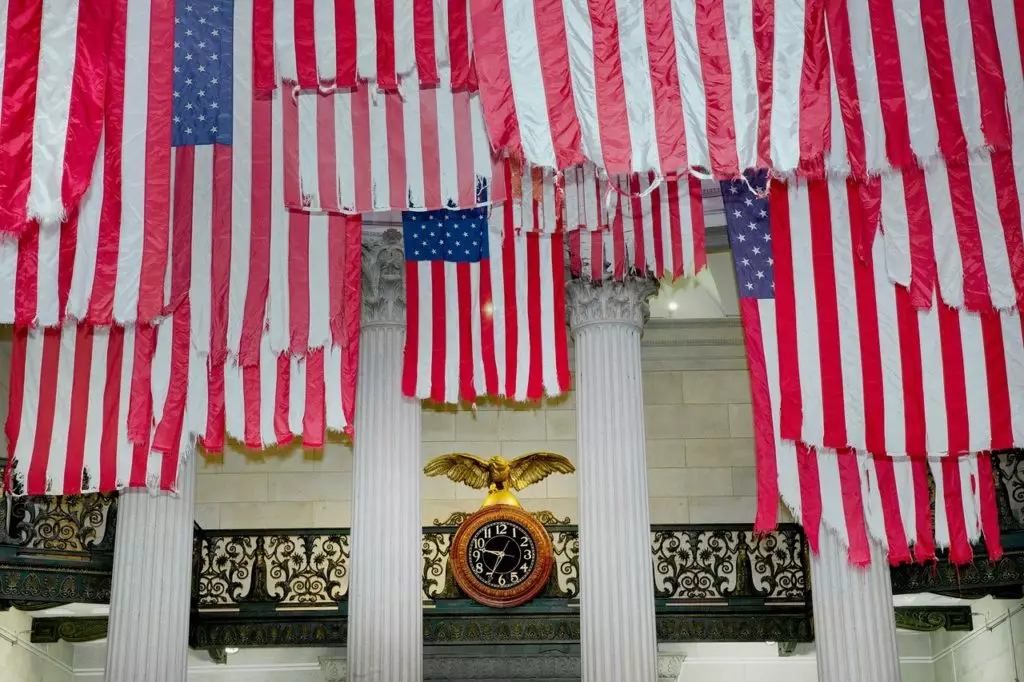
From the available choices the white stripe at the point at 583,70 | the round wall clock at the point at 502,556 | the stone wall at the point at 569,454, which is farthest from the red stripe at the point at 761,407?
the stone wall at the point at 569,454

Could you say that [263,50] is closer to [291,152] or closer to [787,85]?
[291,152]

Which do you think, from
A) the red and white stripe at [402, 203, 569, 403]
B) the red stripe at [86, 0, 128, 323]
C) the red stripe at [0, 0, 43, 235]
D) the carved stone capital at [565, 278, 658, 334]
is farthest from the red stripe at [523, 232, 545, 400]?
the red stripe at [0, 0, 43, 235]

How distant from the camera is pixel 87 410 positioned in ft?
50.1

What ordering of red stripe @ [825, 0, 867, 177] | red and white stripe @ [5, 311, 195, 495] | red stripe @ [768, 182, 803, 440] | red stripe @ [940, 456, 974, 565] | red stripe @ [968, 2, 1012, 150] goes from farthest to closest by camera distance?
red stripe @ [940, 456, 974, 565]
red and white stripe @ [5, 311, 195, 495]
red stripe @ [768, 182, 803, 440]
red stripe @ [825, 0, 867, 177]
red stripe @ [968, 2, 1012, 150]

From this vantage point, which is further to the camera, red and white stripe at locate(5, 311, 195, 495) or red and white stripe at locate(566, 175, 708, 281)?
red and white stripe at locate(566, 175, 708, 281)

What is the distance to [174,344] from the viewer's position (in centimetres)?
1449

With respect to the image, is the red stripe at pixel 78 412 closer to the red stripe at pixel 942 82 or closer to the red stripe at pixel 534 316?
the red stripe at pixel 534 316

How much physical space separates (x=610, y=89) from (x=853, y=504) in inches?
246

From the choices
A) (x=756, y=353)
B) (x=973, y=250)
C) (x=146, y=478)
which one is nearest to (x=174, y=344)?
(x=146, y=478)

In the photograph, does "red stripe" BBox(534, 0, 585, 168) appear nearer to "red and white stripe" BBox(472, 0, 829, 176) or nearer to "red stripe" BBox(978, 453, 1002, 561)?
"red and white stripe" BBox(472, 0, 829, 176)

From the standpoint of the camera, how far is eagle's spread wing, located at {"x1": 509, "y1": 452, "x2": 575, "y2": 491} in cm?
2294

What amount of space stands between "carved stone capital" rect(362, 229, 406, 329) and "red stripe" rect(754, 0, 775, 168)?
Result: 9.49 meters

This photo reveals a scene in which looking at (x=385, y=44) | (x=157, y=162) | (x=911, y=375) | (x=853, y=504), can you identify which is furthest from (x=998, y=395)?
(x=157, y=162)

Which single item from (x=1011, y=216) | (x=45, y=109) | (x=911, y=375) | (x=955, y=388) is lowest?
(x=955, y=388)
